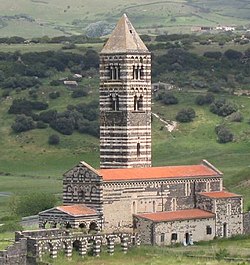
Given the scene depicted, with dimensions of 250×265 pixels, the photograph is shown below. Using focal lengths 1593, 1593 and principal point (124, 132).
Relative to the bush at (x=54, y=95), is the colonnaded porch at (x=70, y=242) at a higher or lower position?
lower

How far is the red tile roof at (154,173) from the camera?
87.1 m

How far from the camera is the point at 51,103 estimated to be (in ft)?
503

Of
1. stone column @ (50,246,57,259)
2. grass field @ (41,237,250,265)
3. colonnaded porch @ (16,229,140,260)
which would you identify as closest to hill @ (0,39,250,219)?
grass field @ (41,237,250,265)

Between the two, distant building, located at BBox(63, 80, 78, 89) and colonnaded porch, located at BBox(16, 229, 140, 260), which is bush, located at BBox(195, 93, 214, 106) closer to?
distant building, located at BBox(63, 80, 78, 89)

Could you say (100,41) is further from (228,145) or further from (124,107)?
(124,107)

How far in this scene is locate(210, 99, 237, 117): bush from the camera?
479 ft

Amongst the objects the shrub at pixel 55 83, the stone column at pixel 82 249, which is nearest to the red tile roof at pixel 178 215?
the stone column at pixel 82 249

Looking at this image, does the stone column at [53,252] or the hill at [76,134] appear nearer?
the stone column at [53,252]

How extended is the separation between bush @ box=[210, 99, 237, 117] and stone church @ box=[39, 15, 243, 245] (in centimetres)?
5179

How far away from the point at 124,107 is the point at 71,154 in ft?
141

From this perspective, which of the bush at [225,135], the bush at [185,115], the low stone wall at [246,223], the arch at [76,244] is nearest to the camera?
the arch at [76,244]

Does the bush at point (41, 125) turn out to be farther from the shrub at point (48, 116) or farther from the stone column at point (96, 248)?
the stone column at point (96, 248)

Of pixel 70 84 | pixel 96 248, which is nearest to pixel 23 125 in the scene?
pixel 70 84

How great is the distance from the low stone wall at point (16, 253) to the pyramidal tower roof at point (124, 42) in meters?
17.6
